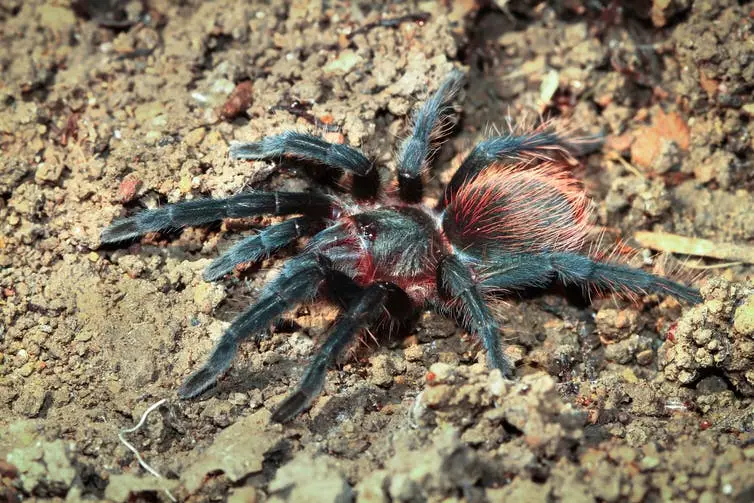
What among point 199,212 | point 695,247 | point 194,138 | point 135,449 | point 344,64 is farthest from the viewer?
point 344,64

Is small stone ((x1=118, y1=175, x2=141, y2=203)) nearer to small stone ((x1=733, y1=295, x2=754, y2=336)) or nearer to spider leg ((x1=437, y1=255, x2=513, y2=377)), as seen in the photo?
spider leg ((x1=437, y1=255, x2=513, y2=377))

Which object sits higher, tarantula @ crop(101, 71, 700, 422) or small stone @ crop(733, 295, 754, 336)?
tarantula @ crop(101, 71, 700, 422)

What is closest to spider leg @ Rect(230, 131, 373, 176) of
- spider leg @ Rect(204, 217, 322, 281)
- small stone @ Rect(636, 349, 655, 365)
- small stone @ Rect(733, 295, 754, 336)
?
spider leg @ Rect(204, 217, 322, 281)

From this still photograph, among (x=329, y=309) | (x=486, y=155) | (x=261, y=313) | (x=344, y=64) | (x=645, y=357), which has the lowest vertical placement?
(x=645, y=357)

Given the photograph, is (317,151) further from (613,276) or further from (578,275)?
(613,276)


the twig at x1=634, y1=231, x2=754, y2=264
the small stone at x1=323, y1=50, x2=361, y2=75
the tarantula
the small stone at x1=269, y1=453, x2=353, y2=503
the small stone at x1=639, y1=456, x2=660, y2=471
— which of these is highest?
the small stone at x1=323, y1=50, x2=361, y2=75

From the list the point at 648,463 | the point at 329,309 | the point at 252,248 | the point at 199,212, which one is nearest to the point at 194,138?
the point at 199,212

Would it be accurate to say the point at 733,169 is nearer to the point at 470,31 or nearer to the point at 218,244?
the point at 470,31
